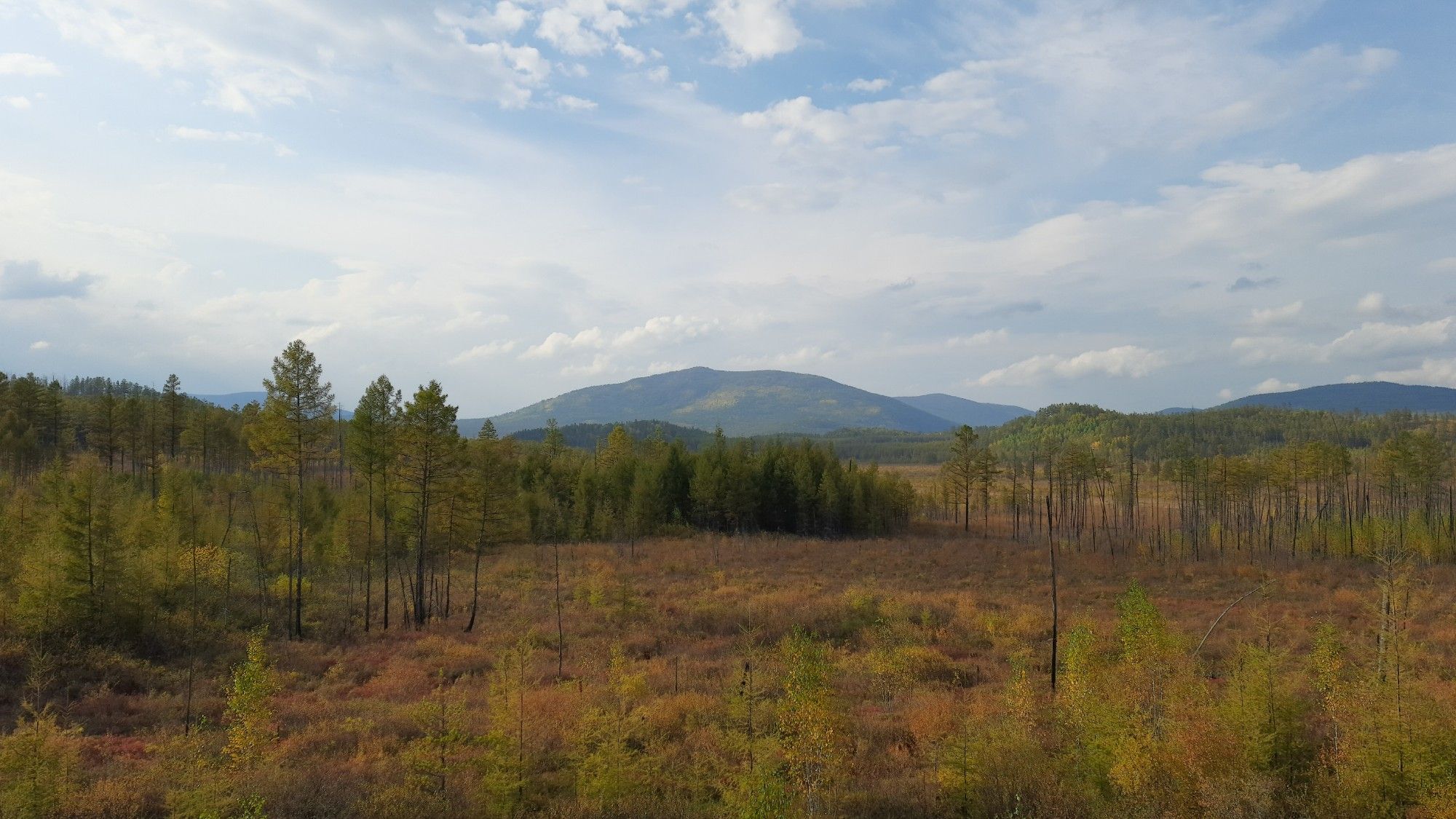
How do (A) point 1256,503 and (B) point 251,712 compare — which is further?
(A) point 1256,503

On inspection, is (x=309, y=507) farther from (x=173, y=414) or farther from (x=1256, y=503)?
(x=1256, y=503)

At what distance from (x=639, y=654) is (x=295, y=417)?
17.7 metres

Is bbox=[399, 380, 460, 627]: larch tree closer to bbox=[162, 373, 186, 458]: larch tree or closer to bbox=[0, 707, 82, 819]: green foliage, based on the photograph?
bbox=[0, 707, 82, 819]: green foliage

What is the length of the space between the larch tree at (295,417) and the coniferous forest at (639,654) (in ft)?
0.45

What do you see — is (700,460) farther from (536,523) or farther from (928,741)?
(928,741)

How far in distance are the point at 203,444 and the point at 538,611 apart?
4966 cm

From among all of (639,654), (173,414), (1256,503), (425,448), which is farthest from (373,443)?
(1256,503)

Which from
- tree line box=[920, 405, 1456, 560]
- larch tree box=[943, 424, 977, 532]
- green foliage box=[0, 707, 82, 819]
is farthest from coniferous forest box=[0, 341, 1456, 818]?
larch tree box=[943, 424, 977, 532]

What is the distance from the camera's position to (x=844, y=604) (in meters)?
31.0

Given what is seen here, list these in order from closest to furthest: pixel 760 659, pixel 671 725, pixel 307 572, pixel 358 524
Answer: pixel 671 725
pixel 760 659
pixel 358 524
pixel 307 572

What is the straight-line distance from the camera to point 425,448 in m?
29.2

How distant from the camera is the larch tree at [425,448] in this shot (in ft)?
95.8

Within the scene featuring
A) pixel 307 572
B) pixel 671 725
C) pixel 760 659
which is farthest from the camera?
pixel 307 572

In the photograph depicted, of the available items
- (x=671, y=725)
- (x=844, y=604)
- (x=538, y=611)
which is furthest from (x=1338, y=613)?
(x=538, y=611)
